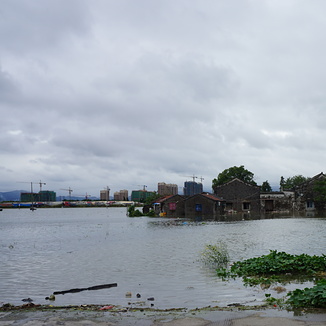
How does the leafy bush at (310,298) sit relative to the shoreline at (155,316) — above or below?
above

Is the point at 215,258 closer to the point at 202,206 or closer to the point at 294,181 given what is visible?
the point at 202,206

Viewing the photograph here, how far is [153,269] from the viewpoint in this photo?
1717cm

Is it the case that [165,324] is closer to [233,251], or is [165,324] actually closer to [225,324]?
[225,324]

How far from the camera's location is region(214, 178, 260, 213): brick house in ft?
256

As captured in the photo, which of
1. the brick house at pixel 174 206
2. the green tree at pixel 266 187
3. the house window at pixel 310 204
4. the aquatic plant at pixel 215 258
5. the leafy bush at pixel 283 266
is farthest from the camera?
the green tree at pixel 266 187

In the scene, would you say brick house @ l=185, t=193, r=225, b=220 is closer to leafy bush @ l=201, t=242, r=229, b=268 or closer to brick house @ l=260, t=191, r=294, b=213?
brick house @ l=260, t=191, r=294, b=213

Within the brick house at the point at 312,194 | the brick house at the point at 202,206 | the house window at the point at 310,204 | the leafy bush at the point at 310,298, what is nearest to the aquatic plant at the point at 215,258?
the leafy bush at the point at 310,298

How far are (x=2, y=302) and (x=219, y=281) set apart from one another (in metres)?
7.68

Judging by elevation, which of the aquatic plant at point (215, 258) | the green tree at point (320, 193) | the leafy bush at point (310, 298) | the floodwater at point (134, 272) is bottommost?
the floodwater at point (134, 272)

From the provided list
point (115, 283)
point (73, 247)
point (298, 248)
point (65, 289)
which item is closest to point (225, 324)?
point (115, 283)

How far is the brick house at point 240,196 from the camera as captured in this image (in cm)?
7814

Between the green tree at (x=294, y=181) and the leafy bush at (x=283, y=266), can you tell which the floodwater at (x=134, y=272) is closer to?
the leafy bush at (x=283, y=266)

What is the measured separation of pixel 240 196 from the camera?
7831cm

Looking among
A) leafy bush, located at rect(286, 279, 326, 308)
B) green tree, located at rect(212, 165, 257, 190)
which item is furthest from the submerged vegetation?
green tree, located at rect(212, 165, 257, 190)
